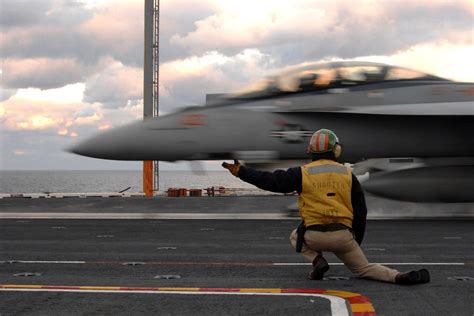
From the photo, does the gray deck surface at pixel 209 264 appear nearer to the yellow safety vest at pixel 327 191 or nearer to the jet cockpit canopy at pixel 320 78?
the yellow safety vest at pixel 327 191

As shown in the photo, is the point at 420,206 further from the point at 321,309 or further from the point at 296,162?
the point at 321,309

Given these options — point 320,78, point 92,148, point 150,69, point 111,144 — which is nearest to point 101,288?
point 111,144

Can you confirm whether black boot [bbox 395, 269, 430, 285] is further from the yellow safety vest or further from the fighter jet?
the fighter jet

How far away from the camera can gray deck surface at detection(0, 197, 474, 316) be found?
5242 millimetres

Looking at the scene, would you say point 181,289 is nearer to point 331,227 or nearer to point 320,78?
point 331,227

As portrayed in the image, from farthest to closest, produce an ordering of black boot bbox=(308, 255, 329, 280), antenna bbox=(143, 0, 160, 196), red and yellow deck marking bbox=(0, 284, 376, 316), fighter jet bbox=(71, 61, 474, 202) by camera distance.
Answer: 1. antenna bbox=(143, 0, 160, 196)
2. fighter jet bbox=(71, 61, 474, 202)
3. black boot bbox=(308, 255, 329, 280)
4. red and yellow deck marking bbox=(0, 284, 376, 316)

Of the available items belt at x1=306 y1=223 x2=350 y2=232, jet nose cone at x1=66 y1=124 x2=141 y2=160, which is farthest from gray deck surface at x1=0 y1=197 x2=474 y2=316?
jet nose cone at x1=66 y1=124 x2=141 y2=160

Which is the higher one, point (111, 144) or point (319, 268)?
point (111, 144)

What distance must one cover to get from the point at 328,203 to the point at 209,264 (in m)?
2.33

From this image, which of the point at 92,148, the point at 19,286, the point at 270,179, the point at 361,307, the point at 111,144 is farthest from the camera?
the point at 92,148

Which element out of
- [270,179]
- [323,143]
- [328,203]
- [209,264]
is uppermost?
[323,143]

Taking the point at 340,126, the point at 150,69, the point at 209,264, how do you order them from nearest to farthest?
the point at 209,264, the point at 340,126, the point at 150,69

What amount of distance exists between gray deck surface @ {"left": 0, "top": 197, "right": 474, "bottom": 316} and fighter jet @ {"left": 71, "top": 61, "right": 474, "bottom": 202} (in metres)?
1.40

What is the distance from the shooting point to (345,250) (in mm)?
6297
